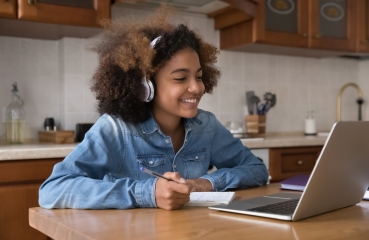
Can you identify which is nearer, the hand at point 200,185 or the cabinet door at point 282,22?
the hand at point 200,185

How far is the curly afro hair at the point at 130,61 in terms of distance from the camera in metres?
1.41

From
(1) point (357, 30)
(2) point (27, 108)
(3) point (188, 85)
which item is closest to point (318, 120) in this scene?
(1) point (357, 30)

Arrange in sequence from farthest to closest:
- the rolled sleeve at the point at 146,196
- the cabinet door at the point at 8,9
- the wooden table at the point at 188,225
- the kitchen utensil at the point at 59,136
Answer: the kitchen utensil at the point at 59,136 < the cabinet door at the point at 8,9 < the rolled sleeve at the point at 146,196 < the wooden table at the point at 188,225

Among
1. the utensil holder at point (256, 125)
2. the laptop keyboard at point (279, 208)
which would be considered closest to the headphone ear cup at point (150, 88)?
the laptop keyboard at point (279, 208)

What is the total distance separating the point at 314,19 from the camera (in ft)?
10.5

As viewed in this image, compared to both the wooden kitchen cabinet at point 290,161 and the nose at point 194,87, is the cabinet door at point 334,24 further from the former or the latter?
the nose at point 194,87

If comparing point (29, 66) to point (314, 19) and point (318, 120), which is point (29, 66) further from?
point (318, 120)

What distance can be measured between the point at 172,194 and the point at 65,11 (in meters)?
1.55

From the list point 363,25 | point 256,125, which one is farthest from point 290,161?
point 363,25

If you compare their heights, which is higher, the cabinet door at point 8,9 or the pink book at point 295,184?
the cabinet door at point 8,9

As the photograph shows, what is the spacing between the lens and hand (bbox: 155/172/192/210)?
1.05 m

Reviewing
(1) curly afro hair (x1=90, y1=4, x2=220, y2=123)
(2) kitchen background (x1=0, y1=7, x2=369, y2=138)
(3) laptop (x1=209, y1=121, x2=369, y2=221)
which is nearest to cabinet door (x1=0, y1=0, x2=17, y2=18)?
(2) kitchen background (x1=0, y1=7, x2=369, y2=138)

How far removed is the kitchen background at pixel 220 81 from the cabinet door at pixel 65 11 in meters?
0.32

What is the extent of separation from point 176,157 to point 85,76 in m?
1.42
